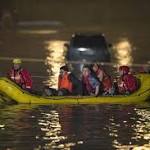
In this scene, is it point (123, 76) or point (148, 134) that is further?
A: point (123, 76)

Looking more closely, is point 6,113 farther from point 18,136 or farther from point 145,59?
point 145,59

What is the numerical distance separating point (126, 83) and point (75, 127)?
4.92m

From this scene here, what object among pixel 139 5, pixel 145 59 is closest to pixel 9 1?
pixel 139 5

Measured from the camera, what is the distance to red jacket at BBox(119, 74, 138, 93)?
22.5 meters

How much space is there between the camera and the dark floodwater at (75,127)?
1567 cm

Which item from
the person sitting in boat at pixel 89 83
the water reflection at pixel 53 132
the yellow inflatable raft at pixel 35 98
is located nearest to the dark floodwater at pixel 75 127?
the water reflection at pixel 53 132

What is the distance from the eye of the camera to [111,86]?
22453 millimetres

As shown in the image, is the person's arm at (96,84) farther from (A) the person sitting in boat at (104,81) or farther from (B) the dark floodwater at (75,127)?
(B) the dark floodwater at (75,127)

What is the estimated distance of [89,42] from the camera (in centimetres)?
3547

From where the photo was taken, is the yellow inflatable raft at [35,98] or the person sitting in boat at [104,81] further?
the person sitting in boat at [104,81]

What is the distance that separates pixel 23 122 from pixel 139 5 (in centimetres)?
7487

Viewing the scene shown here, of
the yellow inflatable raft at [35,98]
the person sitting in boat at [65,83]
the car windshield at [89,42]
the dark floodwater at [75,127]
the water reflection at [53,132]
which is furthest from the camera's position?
the car windshield at [89,42]

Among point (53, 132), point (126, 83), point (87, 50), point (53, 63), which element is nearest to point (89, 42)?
point (87, 50)

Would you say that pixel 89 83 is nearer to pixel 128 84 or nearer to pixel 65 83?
pixel 65 83
